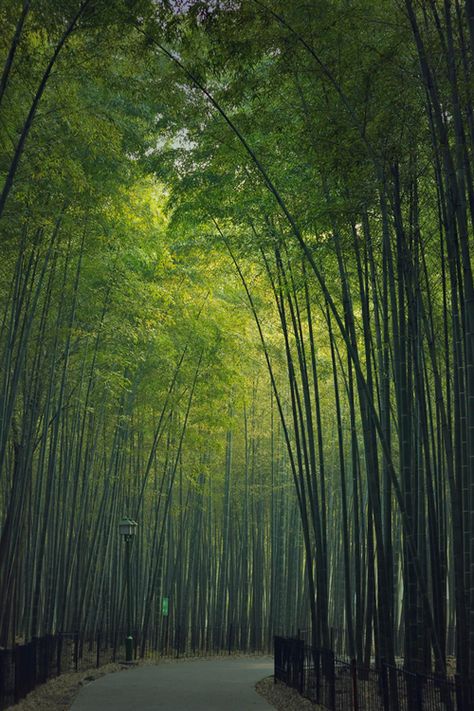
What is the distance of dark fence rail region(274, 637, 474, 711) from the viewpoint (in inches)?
159

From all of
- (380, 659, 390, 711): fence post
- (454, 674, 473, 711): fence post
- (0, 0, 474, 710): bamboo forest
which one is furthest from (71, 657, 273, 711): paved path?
(454, 674, 473, 711): fence post

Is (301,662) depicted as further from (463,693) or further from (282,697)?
(463,693)

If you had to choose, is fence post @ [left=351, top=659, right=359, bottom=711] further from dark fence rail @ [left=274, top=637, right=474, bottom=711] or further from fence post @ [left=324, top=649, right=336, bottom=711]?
fence post @ [left=324, top=649, right=336, bottom=711]

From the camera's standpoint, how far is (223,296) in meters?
13.0

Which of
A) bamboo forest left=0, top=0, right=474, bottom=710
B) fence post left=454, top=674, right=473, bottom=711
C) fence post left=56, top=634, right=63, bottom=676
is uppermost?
bamboo forest left=0, top=0, right=474, bottom=710

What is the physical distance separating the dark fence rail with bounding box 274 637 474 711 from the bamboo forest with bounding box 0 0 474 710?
206 mm

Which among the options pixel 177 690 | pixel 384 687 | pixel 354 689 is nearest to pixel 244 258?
pixel 177 690

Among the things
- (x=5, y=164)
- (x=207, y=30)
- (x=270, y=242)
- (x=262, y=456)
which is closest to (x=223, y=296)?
(x=262, y=456)

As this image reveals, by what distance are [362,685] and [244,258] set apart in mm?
4916

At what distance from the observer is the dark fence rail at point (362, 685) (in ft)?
13.2

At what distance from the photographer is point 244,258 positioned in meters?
9.01

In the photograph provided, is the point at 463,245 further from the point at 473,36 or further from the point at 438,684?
the point at 438,684

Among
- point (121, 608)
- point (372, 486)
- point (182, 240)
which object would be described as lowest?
point (121, 608)

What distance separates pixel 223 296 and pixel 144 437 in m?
3.03
